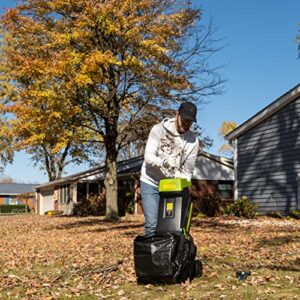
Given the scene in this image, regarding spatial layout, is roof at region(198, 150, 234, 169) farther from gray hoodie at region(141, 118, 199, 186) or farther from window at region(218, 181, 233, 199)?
gray hoodie at region(141, 118, 199, 186)

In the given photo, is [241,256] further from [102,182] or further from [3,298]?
[102,182]

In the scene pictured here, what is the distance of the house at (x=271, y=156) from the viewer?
63.9 feet

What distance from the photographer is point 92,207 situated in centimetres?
3131

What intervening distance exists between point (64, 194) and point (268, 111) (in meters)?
21.2

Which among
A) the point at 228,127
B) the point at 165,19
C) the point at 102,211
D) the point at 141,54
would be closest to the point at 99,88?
the point at 141,54

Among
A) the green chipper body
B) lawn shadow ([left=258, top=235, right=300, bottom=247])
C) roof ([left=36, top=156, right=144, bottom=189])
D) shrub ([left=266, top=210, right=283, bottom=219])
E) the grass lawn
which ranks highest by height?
roof ([left=36, top=156, right=144, bottom=189])

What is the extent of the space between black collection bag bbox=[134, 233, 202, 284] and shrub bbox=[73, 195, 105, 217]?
2533cm

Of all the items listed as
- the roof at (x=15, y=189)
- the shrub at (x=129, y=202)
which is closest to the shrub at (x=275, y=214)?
the shrub at (x=129, y=202)

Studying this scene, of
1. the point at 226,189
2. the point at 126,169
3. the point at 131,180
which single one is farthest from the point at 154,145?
the point at 126,169

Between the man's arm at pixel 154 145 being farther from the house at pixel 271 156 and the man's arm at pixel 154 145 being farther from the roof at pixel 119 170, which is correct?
the roof at pixel 119 170

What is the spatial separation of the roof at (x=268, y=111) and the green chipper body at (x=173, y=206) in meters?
14.6

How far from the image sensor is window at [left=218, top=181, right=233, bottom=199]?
31681mm

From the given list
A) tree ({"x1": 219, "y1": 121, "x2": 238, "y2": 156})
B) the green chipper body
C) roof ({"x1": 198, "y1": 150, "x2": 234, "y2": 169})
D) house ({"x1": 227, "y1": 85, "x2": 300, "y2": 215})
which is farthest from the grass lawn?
tree ({"x1": 219, "y1": 121, "x2": 238, "y2": 156})

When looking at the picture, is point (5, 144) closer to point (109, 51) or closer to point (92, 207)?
point (92, 207)
